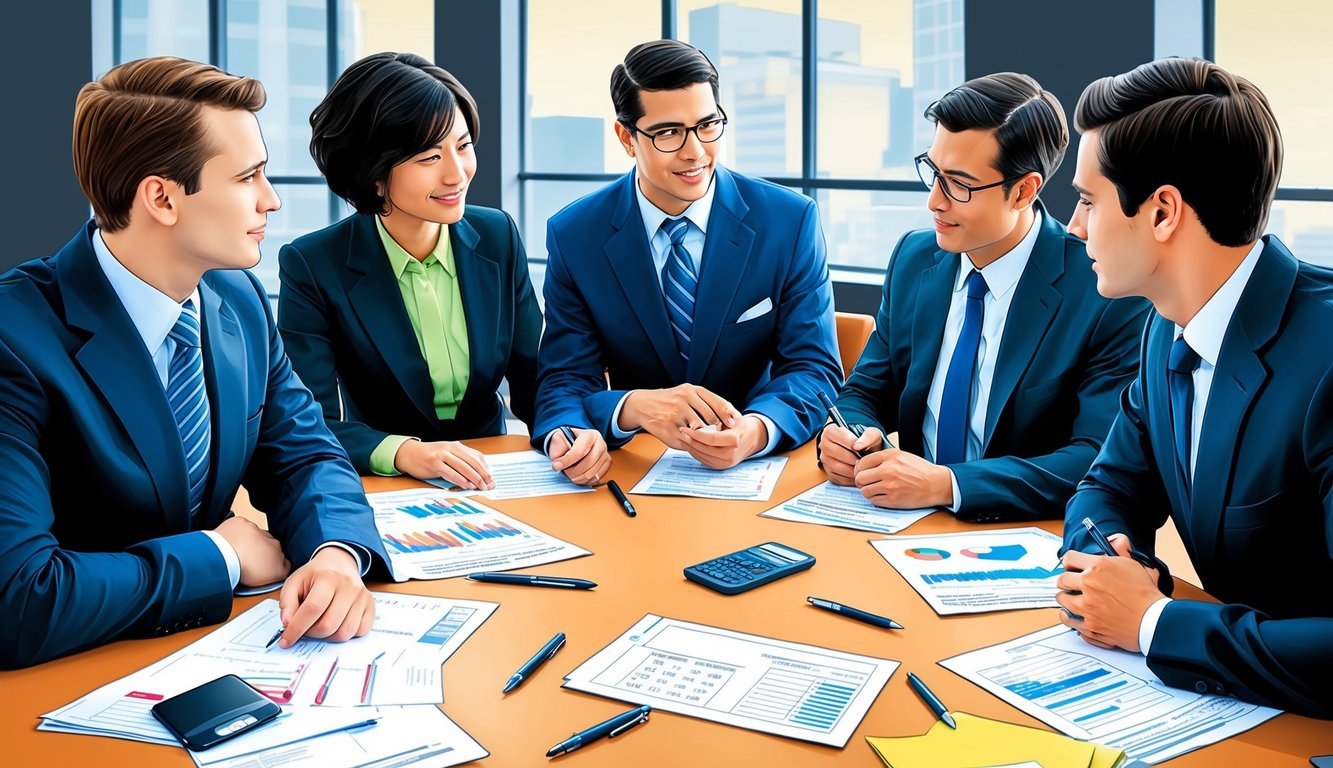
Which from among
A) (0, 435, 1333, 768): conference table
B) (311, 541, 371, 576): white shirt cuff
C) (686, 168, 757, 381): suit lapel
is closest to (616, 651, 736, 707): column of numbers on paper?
(0, 435, 1333, 768): conference table

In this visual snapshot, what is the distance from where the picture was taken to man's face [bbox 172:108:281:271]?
1.71 meters

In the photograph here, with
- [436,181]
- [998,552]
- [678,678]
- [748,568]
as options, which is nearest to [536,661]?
[678,678]

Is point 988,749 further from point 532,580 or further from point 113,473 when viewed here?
point 113,473

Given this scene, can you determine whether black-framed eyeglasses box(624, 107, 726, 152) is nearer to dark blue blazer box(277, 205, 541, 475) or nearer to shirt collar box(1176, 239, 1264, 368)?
dark blue blazer box(277, 205, 541, 475)

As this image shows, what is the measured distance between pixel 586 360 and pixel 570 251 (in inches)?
11.9

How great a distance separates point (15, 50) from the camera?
7.53 meters

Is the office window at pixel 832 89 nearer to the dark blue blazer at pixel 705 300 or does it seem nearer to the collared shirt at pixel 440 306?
the dark blue blazer at pixel 705 300

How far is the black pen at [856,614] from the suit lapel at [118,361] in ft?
3.38

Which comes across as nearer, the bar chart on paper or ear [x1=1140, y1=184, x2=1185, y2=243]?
ear [x1=1140, y1=184, x2=1185, y2=243]

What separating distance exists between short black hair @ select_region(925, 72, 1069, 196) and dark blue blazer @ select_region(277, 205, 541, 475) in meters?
1.25

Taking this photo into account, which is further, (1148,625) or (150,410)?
(150,410)

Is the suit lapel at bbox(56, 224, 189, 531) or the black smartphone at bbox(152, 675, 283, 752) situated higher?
the suit lapel at bbox(56, 224, 189, 531)

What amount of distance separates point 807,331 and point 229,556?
5.46 feet

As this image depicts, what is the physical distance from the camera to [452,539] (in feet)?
6.29
